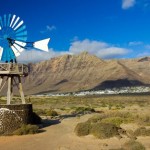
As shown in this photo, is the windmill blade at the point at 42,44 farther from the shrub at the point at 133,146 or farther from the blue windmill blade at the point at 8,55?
the shrub at the point at 133,146

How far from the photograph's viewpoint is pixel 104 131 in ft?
71.3

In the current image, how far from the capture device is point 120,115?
31.4 meters

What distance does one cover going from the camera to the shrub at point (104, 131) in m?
21.5

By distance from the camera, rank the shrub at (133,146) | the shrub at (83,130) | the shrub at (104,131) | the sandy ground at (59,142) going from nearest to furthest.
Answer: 1. the shrub at (133,146)
2. the sandy ground at (59,142)
3. the shrub at (104,131)
4. the shrub at (83,130)

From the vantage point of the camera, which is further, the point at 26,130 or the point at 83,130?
the point at 26,130

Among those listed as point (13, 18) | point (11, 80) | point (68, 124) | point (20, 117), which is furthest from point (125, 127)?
point (13, 18)

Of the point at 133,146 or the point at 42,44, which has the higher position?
the point at 42,44

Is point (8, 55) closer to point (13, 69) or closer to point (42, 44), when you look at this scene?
point (13, 69)

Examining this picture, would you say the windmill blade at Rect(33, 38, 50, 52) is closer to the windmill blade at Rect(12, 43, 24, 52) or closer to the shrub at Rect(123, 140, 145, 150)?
the windmill blade at Rect(12, 43, 24, 52)

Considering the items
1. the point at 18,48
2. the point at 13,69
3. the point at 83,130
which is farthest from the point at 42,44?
the point at 83,130

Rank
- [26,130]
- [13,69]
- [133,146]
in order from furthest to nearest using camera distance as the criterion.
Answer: [13,69] → [26,130] → [133,146]

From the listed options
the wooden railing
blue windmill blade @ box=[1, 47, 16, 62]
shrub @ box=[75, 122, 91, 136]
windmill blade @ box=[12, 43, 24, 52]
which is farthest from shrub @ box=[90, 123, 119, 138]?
windmill blade @ box=[12, 43, 24, 52]

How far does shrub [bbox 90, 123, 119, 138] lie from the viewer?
2150cm

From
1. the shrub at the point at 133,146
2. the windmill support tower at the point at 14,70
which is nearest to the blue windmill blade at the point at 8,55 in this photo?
the windmill support tower at the point at 14,70
